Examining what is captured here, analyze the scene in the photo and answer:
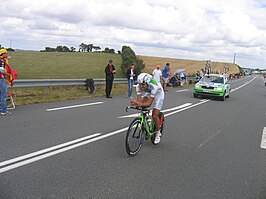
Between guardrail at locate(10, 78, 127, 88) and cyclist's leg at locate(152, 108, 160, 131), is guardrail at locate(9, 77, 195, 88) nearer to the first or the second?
guardrail at locate(10, 78, 127, 88)

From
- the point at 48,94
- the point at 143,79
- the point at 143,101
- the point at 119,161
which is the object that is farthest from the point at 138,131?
the point at 48,94

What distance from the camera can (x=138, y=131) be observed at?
20.3ft

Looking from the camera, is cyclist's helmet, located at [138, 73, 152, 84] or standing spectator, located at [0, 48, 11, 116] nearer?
cyclist's helmet, located at [138, 73, 152, 84]

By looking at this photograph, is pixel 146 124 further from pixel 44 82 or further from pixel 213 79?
pixel 213 79

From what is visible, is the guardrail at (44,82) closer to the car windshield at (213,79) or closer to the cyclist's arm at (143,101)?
the car windshield at (213,79)

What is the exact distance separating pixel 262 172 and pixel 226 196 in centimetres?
151

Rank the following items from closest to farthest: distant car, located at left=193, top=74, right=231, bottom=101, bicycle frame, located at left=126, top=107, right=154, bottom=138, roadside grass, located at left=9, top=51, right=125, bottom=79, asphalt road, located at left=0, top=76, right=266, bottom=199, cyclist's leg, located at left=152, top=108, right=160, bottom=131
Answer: asphalt road, located at left=0, top=76, right=266, bottom=199 < bicycle frame, located at left=126, top=107, right=154, bottom=138 < cyclist's leg, located at left=152, top=108, right=160, bottom=131 < distant car, located at left=193, top=74, right=231, bottom=101 < roadside grass, located at left=9, top=51, right=125, bottom=79

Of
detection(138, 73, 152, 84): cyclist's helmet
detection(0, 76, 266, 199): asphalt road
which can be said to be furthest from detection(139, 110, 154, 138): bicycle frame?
detection(138, 73, 152, 84): cyclist's helmet

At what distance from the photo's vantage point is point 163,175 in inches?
200

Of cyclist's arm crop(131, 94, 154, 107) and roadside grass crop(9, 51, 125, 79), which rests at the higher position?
cyclist's arm crop(131, 94, 154, 107)

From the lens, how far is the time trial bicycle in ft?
19.5

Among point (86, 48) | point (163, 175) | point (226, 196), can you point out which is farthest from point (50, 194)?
point (86, 48)

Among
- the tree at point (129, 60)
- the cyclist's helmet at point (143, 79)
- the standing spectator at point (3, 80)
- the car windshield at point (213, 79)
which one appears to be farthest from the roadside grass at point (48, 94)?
the tree at point (129, 60)

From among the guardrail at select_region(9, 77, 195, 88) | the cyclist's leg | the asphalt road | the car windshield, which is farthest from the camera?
the car windshield
